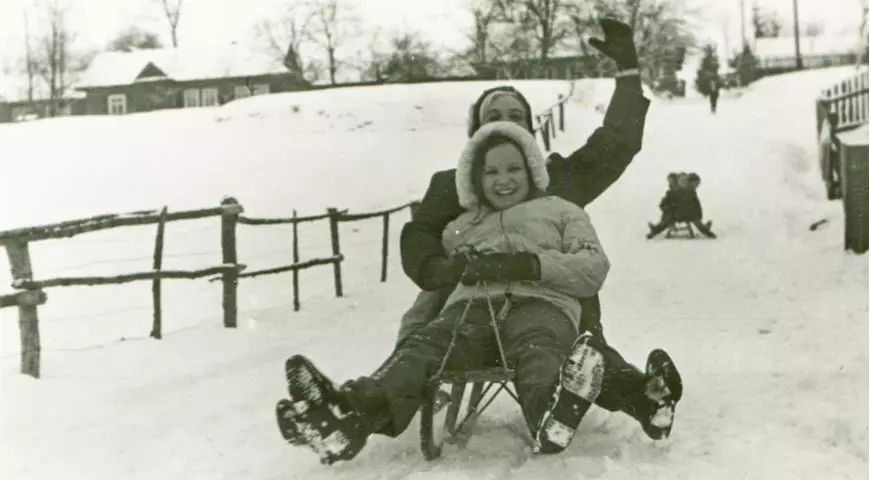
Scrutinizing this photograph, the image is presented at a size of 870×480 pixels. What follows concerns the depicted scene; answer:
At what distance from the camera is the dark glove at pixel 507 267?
1979mm

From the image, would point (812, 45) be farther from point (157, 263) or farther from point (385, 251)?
point (157, 263)

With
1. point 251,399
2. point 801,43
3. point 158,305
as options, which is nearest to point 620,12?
point 801,43

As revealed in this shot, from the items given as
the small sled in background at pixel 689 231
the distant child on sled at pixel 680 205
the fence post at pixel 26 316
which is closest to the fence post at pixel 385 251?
the fence post at pixel 26 316

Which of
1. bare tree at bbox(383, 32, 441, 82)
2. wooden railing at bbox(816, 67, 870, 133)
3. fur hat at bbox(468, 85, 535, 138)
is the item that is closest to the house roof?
bare tree at bbox(383, 32, 441, 82)

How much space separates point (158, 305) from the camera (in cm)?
344

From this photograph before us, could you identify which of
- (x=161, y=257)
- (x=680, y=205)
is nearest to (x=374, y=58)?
(x=161, y=257)

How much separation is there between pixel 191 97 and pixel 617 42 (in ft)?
Result: 5.49

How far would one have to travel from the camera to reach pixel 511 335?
78.7 inches

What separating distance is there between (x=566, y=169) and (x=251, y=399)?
115 cm

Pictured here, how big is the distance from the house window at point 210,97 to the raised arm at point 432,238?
1229 millimetres

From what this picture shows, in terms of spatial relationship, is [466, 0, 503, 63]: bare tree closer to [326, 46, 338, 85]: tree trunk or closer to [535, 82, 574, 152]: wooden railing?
[535, 82, 574, 152]: wooden railing

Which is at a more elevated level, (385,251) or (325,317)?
(385,251)

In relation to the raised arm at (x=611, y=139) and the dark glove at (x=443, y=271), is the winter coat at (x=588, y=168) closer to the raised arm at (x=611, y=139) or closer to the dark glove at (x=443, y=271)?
the raised arm at (x=611, y=139)

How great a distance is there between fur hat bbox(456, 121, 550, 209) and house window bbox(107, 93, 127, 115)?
1.58m
